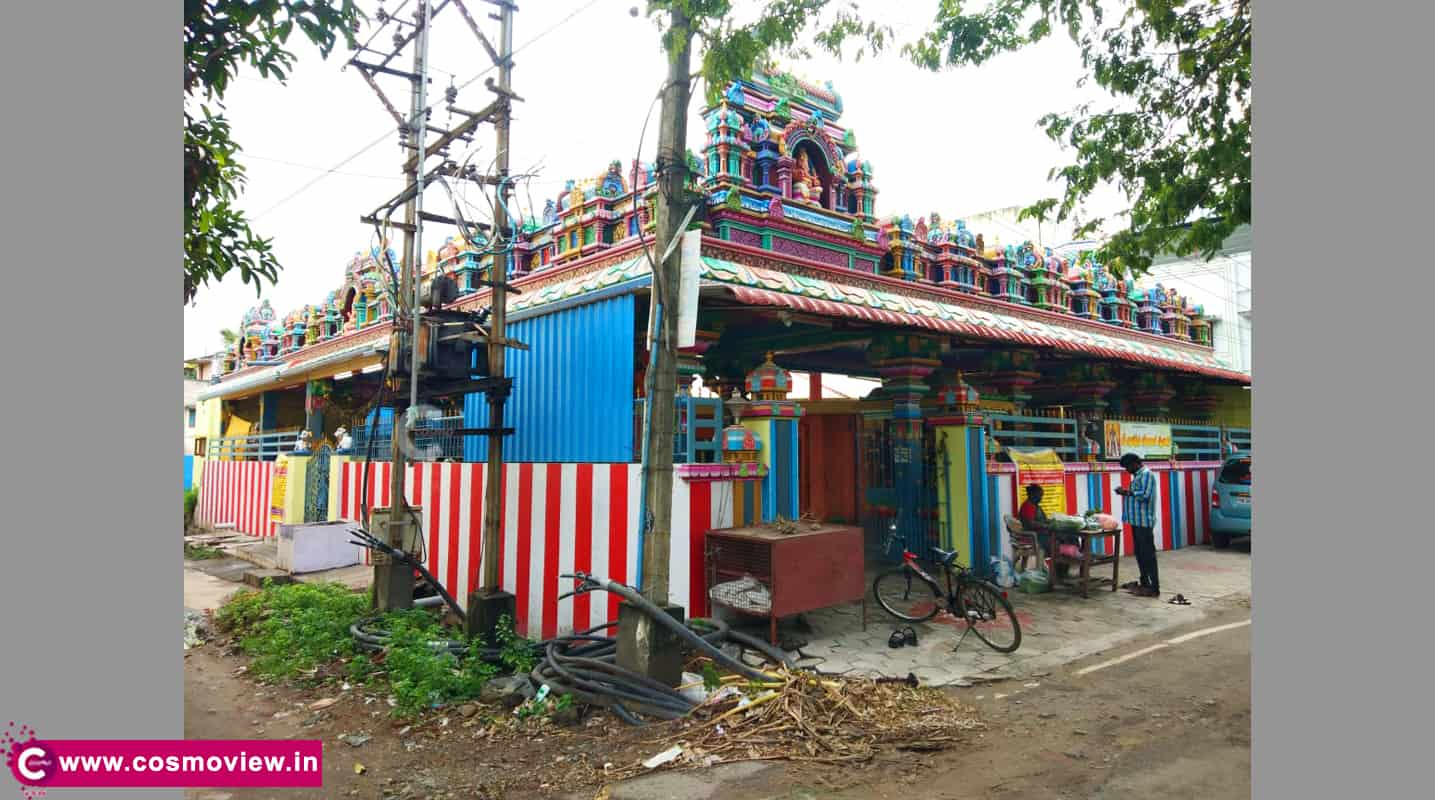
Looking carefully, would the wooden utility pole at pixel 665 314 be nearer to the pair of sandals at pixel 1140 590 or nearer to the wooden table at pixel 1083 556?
the wooden table at pixel 1083 556

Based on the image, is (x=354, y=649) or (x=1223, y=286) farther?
(x=1223, y=286)

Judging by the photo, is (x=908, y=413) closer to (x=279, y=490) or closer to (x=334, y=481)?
(x=334, y=481)

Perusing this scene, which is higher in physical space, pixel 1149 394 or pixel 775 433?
pixel 1149 394

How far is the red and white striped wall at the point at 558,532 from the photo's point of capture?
23.9 ft

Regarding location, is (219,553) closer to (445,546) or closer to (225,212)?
(445,546)

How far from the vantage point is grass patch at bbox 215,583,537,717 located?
20.9ft

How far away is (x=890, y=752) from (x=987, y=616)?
296 centimetres

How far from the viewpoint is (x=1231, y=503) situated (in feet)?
44.4

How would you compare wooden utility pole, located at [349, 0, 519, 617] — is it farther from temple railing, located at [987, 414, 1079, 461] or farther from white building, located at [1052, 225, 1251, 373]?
white building, located at [1052, 225, 1251, 373]

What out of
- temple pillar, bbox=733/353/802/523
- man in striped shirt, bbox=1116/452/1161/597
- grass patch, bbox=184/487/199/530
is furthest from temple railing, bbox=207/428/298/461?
man in striped shirt, bbox=1116/452/1161/597

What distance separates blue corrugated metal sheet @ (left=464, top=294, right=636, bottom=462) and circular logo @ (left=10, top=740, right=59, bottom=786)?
552 cm

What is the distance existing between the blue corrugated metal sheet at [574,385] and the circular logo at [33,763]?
18.1ft

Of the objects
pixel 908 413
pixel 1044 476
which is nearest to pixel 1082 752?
pixel 908 413

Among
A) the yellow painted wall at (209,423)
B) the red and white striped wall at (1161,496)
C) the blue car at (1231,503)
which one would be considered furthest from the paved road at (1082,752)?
the yellow painted wall at (209,423)
